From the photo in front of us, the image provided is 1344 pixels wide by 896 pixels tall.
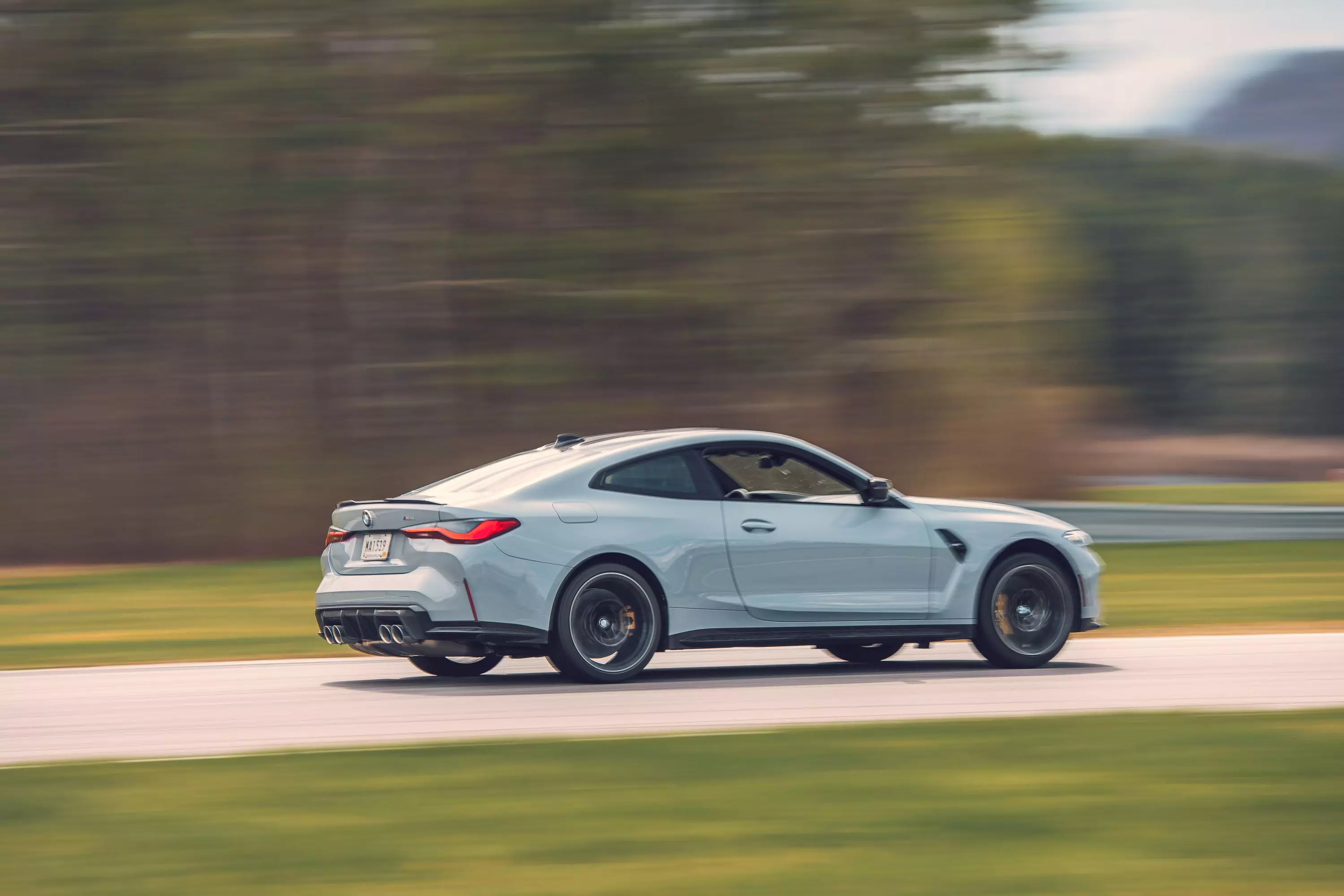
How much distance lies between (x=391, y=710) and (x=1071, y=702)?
10.9 ft

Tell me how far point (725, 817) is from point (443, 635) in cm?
352

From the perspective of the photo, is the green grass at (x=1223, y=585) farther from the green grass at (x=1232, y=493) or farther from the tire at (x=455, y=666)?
the green grass at (x=1232, y=493)

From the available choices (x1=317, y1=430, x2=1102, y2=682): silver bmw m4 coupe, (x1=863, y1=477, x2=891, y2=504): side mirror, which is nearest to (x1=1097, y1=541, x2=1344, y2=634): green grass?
(x1=317, y1=430, x2=1102, y2=682): silver bmw m4 coupe

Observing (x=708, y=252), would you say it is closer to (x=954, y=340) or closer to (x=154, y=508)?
(x=954, y=340)

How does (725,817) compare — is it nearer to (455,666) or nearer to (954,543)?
(954,543)

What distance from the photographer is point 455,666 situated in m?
10.9

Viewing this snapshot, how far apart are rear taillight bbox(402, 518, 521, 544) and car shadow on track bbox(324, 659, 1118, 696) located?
0.86 metres

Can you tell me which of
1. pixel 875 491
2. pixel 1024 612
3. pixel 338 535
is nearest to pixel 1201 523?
pixel 1024 612

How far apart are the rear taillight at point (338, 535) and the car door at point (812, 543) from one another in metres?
1.98

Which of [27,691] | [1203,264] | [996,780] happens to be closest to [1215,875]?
[996,780]

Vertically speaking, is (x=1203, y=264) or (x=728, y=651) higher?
(x=1203, y=264)

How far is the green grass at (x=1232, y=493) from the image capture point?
2898 centimetres

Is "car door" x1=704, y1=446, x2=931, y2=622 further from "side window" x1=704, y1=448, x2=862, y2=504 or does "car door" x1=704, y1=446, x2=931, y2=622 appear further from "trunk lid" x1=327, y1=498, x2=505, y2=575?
"trunk lid" x1=327, y1=498, x2=505, y2=575

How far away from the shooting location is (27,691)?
404 inches
